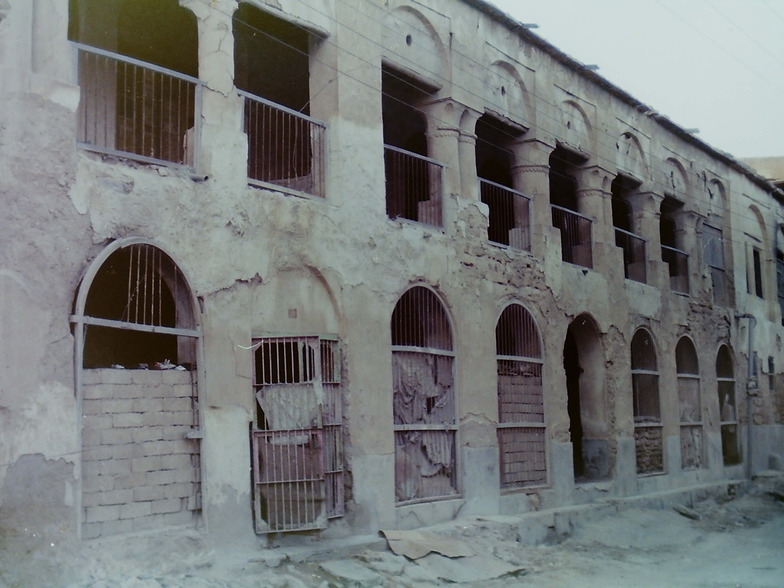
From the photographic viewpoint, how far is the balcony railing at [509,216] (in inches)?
589

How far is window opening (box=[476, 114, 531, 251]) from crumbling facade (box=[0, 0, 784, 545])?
61 millimetres

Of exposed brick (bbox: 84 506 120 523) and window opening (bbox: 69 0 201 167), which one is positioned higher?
window opening (bbox: 69 0 201 167)

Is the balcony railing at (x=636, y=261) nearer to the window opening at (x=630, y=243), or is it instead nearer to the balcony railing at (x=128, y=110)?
the window opening at (x=630, y=243)

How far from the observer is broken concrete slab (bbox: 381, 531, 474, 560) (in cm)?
1041

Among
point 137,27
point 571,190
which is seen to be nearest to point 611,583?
point 137,27

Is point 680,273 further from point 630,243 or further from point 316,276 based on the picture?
point 316,276

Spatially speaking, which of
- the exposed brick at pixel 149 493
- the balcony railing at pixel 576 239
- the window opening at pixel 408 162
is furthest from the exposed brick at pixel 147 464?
the balcony railing at pixel 576 239

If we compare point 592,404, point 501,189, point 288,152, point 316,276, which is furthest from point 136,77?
point 592,404

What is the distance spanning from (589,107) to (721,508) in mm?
8038

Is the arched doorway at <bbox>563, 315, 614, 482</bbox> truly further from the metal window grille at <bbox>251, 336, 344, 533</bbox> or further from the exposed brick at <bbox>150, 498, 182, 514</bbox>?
the exposed brick at <bbox>150, 498, 182, 514</bbox>

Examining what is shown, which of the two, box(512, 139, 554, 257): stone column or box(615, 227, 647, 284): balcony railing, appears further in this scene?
box(615, 227, 647, 284): balcony railing

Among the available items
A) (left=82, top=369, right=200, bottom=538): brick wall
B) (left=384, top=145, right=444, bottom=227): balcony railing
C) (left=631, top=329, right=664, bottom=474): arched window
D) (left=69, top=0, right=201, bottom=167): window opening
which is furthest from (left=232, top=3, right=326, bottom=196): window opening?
(left=631, top=329, right=664, bottom=474): arched window

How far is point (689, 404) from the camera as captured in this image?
19547 mm

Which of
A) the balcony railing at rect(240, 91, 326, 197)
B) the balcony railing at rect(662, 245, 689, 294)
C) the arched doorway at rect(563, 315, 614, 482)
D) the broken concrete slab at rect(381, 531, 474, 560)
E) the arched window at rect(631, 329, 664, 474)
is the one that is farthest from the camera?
the balcony railing at rect(662, 245, 689, 294)
